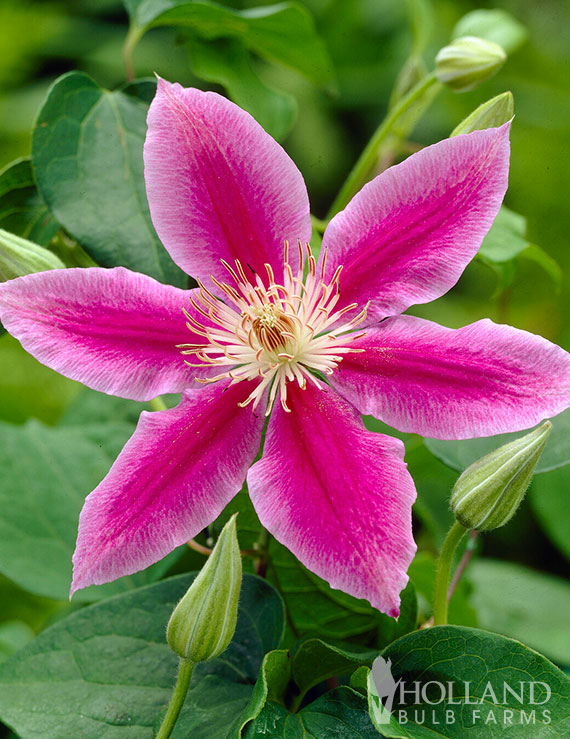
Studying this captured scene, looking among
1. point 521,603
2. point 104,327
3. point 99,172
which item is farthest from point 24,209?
point 521,603

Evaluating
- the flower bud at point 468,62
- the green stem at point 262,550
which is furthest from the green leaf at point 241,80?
the green stem at point 262,550

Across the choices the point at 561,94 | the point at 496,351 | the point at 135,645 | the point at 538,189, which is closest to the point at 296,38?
the point at 496,351

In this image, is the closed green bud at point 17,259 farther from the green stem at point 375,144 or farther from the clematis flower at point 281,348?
the green stem at point 375,144

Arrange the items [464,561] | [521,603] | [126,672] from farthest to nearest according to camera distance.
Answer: [521,603] < [464,561] < [126,672]

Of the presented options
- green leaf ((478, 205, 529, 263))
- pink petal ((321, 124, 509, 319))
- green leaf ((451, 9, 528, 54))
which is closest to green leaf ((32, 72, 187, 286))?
pink petal ((321, 124, 509, 319))

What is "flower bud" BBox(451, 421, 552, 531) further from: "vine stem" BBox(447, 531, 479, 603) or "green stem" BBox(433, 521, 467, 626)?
"vine stem" BBox(447, 531, 479, 603)

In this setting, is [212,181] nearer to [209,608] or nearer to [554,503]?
[209,608]
